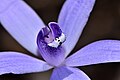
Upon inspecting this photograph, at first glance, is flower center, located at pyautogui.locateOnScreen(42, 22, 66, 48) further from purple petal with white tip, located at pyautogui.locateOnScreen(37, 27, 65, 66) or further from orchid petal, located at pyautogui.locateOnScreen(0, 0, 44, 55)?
orchid petal, located at pyautogui.locateOnScreen(0, 0, 44, 55)

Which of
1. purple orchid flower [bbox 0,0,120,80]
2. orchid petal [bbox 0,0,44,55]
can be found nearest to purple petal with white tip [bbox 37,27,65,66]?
purple orchid flower [bbox 0,0,120,80]

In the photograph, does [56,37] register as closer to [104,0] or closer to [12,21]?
[12,21]

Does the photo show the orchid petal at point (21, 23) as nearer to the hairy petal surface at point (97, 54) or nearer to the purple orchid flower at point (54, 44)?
the purple orchid flower at point (54, 44)

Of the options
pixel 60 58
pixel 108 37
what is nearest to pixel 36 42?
pixel 60 58

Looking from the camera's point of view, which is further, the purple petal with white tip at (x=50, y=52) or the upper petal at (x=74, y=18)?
the upper petal at (x=74, y=18)

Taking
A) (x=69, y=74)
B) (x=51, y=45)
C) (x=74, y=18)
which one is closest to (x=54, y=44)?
(x=51, y=45)

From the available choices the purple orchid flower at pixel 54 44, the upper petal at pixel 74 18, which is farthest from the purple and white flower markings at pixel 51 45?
the upper petal at pixel 74 18

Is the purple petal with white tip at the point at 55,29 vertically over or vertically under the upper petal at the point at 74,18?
over
